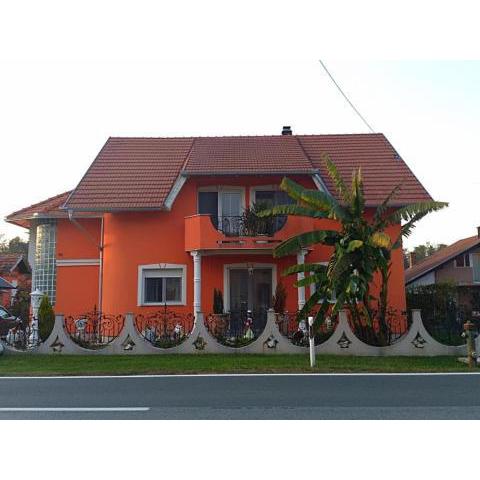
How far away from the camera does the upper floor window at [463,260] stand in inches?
1433

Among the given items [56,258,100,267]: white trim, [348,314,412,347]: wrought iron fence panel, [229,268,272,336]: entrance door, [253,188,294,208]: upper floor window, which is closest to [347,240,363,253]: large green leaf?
[348,314,412,347]: wrought iron fence panel

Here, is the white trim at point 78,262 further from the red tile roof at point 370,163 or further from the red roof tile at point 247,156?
the red tile roof at point 370,163

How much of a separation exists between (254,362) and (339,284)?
313 centimetres

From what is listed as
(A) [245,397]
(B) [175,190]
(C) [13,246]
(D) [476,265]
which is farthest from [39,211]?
(C) [13,246]

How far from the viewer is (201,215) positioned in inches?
720

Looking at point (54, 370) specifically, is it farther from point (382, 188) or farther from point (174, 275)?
point (382, 188)

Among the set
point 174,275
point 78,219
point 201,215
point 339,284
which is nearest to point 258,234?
point 201,215

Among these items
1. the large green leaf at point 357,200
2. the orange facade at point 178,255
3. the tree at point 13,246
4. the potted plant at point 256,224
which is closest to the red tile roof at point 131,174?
the orange facade at point 178,255

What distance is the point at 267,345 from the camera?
14.9m

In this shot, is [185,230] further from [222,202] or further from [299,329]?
[299,329]

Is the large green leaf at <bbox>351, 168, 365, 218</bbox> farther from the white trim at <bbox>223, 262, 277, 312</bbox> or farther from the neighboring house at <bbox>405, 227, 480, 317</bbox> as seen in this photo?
the neighboring house at <bbox>405, 227, 480, 317</bbox>

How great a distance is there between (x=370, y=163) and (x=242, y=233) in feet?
21.2

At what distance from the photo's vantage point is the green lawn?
39.6 ft

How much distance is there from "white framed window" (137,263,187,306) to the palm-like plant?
5.13 meters
